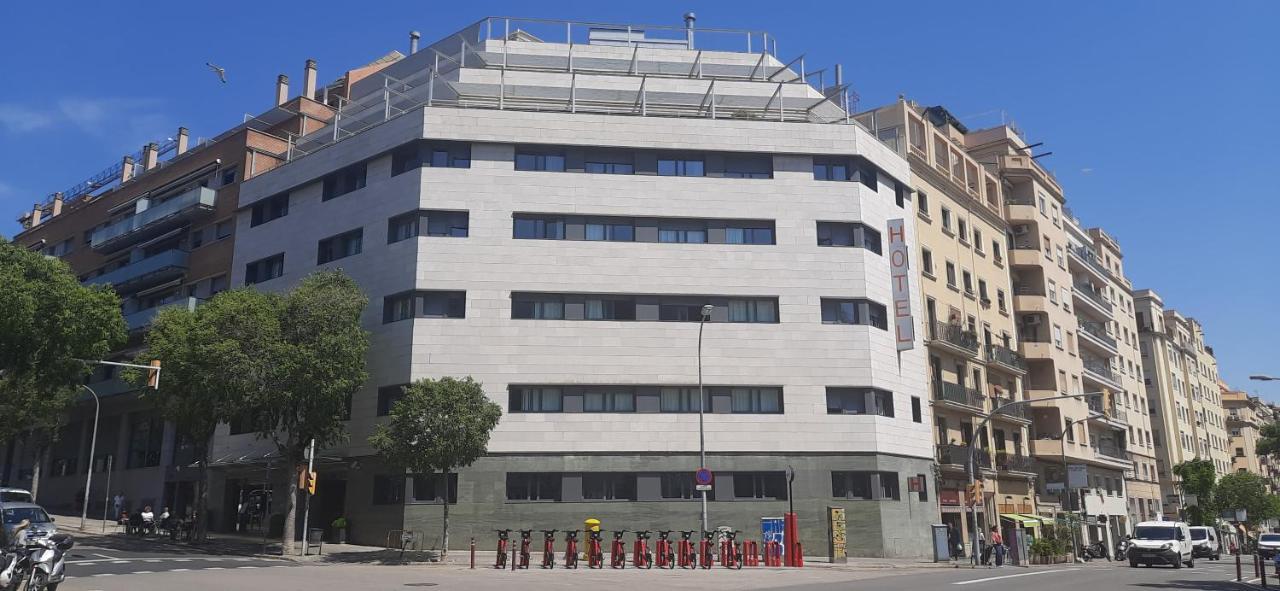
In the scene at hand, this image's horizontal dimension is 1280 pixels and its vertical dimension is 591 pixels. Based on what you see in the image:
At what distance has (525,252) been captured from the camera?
39.2 meters

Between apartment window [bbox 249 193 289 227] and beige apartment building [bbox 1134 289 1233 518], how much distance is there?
69843 mm

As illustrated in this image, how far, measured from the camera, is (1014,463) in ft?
168

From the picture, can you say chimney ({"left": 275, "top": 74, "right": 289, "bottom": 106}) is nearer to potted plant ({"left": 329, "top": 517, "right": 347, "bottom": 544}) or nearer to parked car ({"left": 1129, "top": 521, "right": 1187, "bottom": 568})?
potted plant ({"left": 329, "top": 517, "right": 347, "bottom": 544})

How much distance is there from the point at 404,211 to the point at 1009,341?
36632 mm

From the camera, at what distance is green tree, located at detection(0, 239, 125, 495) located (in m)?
39.7

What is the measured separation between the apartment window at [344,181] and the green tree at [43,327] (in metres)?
12.0

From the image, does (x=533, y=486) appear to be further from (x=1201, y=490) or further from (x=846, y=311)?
(x=1201, y=490)

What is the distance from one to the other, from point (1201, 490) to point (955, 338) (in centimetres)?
4071

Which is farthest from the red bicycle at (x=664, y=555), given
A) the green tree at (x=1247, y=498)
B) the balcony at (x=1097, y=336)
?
the green tree at (x=1247, y=498)

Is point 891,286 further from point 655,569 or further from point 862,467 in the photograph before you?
point 655,569

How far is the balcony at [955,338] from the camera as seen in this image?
152 feet

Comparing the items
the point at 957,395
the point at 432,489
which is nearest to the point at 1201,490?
the point at 957,395

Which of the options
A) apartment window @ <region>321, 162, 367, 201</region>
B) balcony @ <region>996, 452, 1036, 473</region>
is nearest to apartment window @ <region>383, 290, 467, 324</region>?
apartment window @ <region>321, 162, 367, 201</region>

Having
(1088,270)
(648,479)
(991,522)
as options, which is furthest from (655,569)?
(1088,270)
